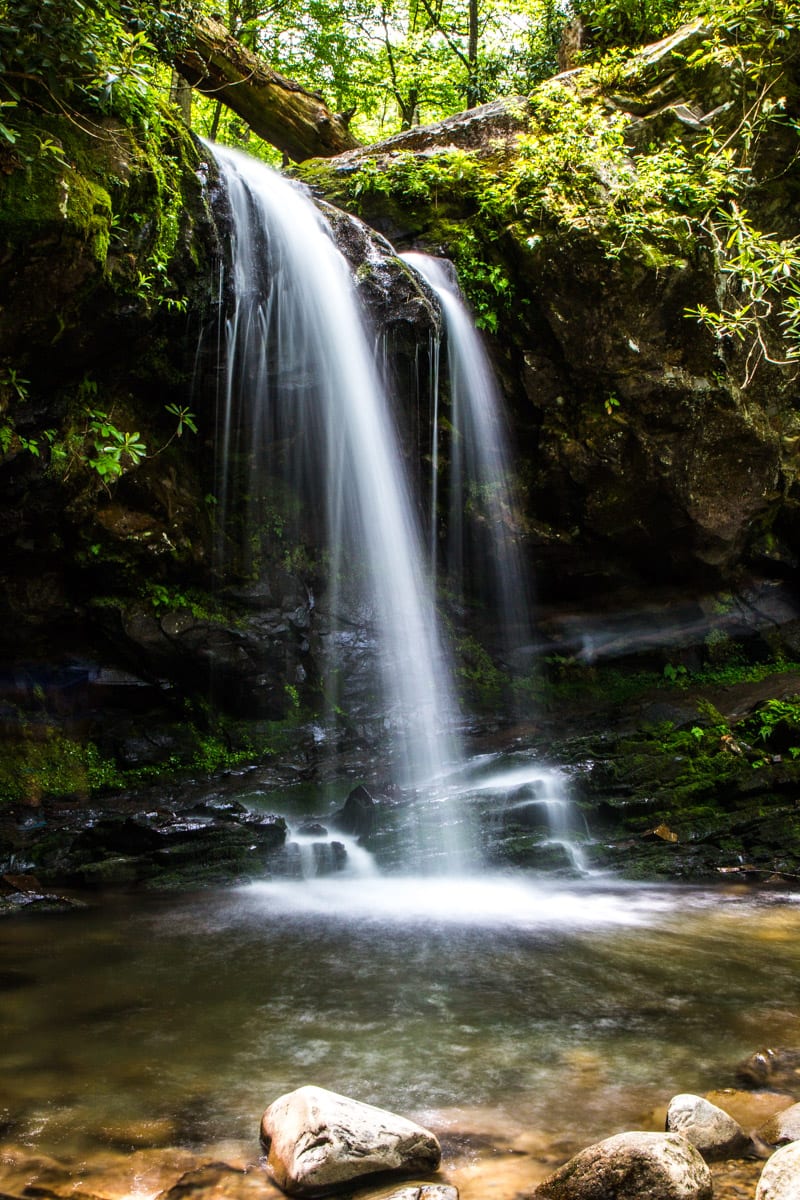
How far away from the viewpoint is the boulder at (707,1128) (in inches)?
101

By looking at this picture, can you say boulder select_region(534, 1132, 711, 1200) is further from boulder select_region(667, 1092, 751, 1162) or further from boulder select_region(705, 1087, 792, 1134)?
boulder select_region(705, 1087, 792, 1134)

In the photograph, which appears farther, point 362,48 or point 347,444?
point 362,48

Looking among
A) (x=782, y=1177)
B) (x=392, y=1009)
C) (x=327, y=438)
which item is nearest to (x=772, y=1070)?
(x=782, y=1177)

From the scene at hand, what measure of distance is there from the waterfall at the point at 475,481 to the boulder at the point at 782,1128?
8612mm

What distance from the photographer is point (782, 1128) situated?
266 cm

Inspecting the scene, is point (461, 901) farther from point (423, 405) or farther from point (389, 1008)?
point (423, 405)

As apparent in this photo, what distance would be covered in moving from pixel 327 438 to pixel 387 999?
729 cm

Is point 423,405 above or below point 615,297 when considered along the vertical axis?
below

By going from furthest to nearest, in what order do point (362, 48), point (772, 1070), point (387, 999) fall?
point (362, 48), point (387, 999), point (772, 1070)

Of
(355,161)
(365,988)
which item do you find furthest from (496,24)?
(365,988)

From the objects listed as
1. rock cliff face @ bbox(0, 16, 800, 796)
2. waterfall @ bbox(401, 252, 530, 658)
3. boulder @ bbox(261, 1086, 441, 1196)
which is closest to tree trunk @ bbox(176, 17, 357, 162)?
rock cliff face @ bbox(0, 16, 800, 796)

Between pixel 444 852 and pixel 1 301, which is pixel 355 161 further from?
pixel 444 852

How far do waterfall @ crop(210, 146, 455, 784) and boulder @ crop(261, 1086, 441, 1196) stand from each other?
6.92 m

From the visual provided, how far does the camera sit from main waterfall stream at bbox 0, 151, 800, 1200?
2812 mm
